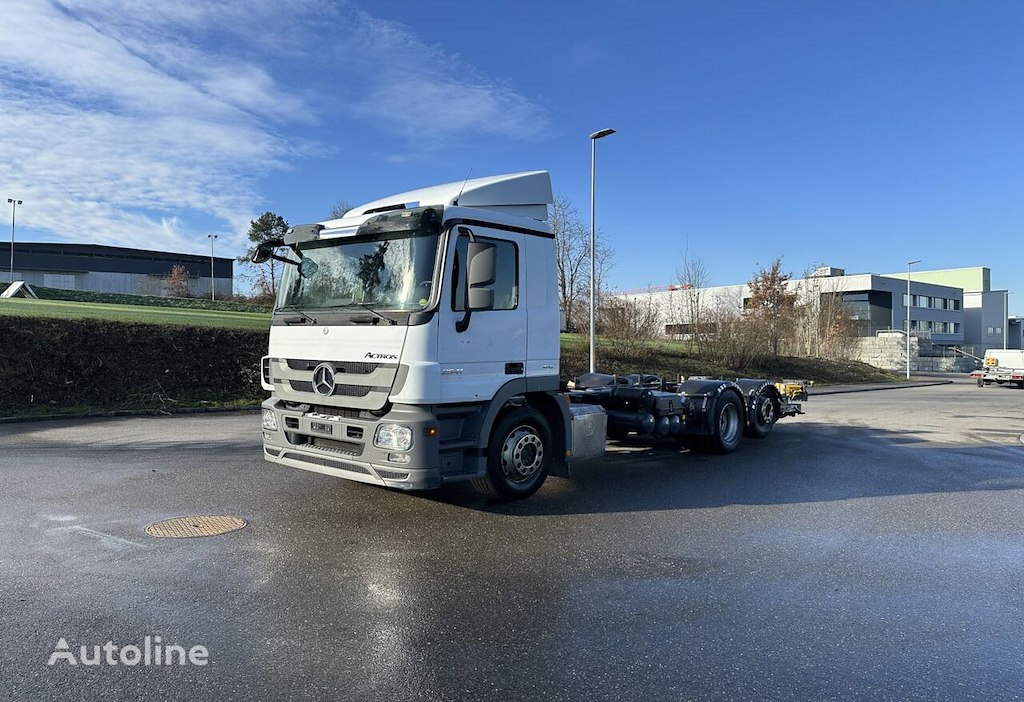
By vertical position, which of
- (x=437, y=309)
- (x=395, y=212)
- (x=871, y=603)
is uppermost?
(x=395, y=212)

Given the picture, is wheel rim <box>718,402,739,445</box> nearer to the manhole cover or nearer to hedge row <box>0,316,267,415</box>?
the manhole cover

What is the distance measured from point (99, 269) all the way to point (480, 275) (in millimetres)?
92311

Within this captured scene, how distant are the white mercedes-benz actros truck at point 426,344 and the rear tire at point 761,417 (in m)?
5.22

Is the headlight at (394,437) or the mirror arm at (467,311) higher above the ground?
the mirror arm at (467,311)

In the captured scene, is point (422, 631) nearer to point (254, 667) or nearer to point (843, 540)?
point (254, 667)

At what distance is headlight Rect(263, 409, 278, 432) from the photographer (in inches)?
273

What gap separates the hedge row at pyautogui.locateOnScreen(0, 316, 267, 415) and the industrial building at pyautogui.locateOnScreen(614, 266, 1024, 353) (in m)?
39.1

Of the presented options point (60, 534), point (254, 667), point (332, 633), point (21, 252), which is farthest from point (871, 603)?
point (21, 252)

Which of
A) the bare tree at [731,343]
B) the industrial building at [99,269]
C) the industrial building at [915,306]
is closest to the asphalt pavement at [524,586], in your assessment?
the bare tree at [731,343]

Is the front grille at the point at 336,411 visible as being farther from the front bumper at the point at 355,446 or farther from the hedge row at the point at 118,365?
the hedge row at the point at 118,365

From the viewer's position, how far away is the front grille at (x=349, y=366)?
20.2 feet

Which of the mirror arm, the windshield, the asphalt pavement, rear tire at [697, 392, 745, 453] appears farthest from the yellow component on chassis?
the windshield

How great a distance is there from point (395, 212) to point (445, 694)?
4315 millimetres

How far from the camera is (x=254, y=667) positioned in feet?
11.7
